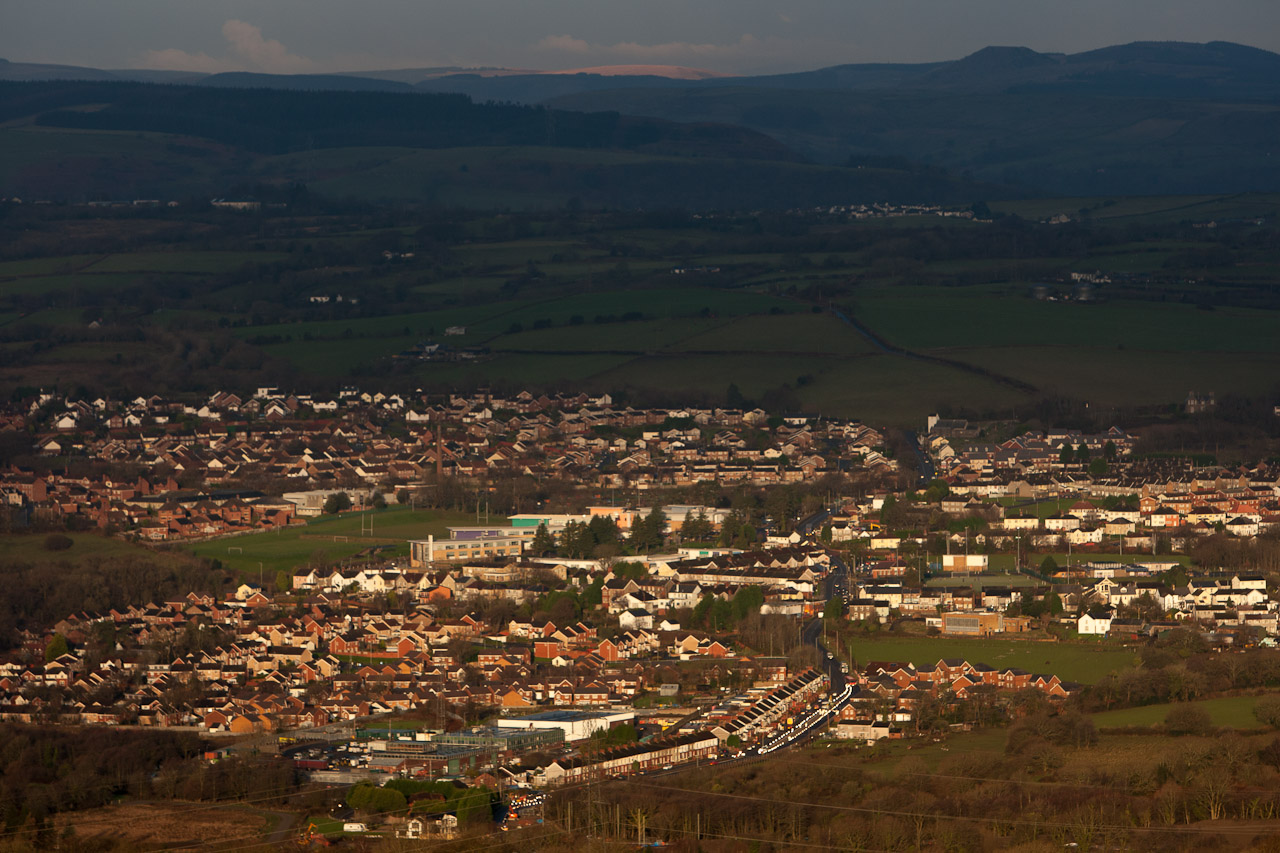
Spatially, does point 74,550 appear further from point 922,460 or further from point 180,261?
point 180,261

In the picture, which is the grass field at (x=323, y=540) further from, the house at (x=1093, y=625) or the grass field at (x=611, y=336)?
the grass field at (x=611, y=336)

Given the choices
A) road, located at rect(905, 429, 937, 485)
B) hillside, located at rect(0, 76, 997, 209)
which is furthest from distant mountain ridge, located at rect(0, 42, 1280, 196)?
road, located at rect(905, 429, 937, 485)

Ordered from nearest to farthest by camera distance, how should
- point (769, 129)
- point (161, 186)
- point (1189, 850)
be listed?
point (1189, 850) → point (161, 186) → point (769, 129)

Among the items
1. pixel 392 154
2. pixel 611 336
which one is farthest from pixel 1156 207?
pixel 392 154

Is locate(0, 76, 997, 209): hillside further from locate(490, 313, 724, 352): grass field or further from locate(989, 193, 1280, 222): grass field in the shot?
locate(490, 313, 724, 352): grass field

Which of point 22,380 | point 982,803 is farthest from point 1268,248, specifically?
point 982,803

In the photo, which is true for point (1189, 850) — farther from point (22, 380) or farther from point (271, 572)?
point (22, 380)
